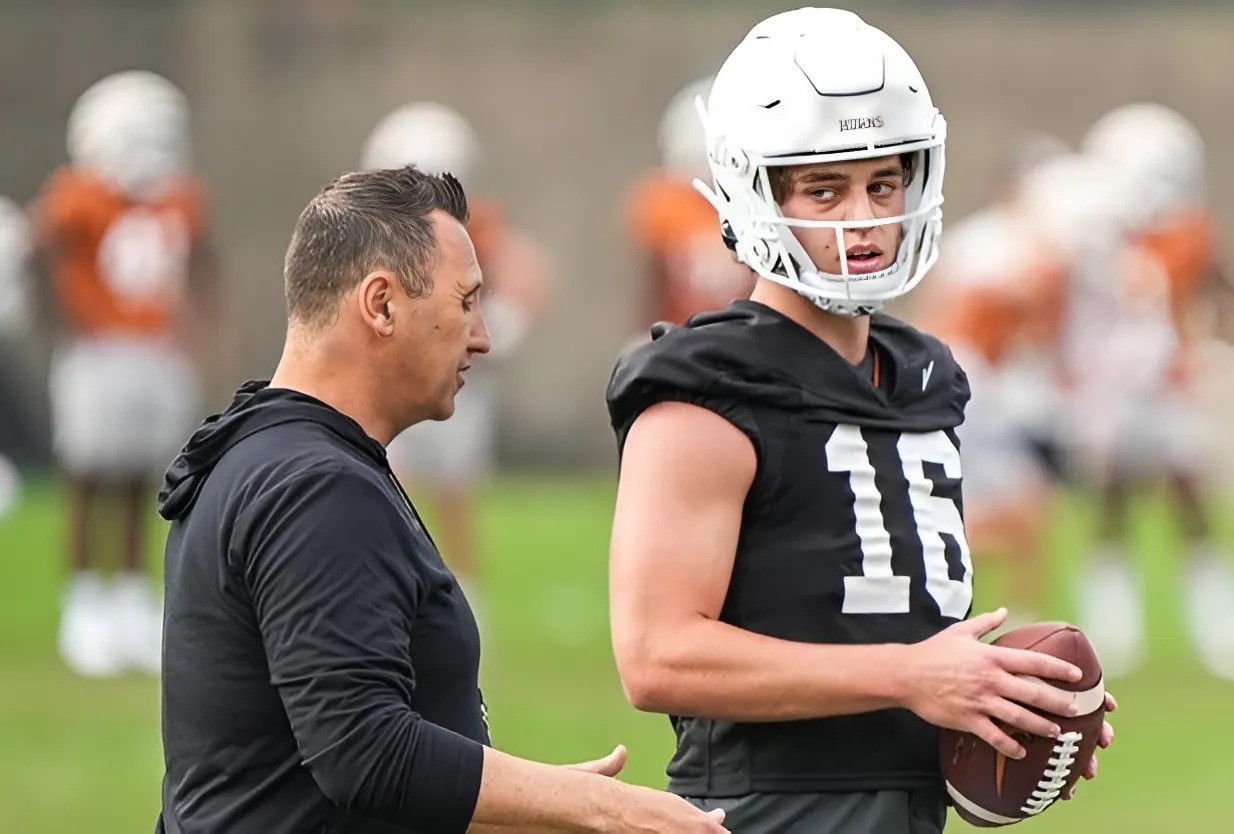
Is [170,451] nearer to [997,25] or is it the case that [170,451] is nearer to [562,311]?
[562,311]

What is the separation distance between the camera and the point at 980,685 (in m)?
2.57

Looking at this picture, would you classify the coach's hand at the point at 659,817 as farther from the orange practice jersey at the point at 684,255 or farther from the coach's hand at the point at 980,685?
the orange practice jersey at the point at 684,255

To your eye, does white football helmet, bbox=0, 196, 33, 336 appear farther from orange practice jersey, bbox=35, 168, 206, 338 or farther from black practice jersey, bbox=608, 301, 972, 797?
black practice jersey, bbox=608, 301, 972, 797

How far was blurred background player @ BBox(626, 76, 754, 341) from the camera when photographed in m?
9.57

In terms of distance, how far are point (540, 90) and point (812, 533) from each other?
15203 millimetres

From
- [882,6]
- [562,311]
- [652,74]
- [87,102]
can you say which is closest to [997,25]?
[882,6]

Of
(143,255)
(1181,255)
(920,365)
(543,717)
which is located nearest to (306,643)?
(920,365)

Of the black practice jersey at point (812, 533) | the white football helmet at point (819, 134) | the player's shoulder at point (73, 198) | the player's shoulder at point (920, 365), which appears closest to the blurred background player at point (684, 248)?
the player's shoulder at point (73, 198)

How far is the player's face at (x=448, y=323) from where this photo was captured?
2473 millimetres

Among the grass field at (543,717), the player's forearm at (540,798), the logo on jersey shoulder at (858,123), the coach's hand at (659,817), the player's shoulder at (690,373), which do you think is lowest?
the grass field at (543,717)

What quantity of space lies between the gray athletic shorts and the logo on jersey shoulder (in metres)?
0.83

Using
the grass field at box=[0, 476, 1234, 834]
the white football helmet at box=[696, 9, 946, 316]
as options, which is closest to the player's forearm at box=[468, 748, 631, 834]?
the white football helmet at box=[696, 9, 946, 316]

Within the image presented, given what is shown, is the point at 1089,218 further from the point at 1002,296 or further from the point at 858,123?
the point at 858,123

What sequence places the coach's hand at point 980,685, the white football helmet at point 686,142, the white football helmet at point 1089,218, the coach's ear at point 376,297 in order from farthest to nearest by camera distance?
the white football helmet at point 1089,218, the white football helmet at point 686,142, the coach's hand at point 980,685, the coach's ear at point 376,297
